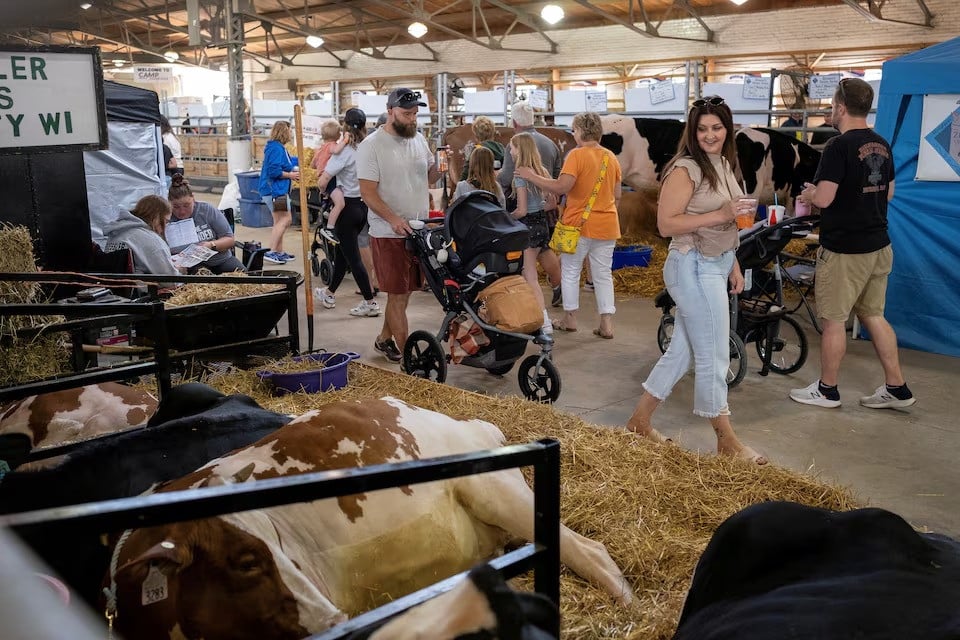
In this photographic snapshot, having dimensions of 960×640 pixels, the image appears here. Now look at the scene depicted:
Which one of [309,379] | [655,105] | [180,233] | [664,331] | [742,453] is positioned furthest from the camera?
[655,105]

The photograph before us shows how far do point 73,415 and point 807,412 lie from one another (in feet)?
13.4

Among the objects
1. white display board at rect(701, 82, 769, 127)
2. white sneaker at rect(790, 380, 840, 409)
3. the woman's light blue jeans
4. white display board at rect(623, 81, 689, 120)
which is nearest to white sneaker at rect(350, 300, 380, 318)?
white sneaker at rect(790, 380, 840, 409)

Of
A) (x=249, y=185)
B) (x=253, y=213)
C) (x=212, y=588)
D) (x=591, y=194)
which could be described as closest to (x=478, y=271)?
(x=591, y=194)

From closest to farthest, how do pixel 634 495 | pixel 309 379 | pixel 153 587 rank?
pixel 153 587 < pixel 634 495 < pixel 309 379

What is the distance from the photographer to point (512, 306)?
5254 mm

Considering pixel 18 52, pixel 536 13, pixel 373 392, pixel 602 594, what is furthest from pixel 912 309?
pixel 536 13

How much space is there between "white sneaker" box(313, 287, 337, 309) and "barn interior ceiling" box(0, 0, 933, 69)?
7217 mm

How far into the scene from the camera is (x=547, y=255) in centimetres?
753

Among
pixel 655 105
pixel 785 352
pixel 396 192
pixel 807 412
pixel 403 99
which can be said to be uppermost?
pixel 655 105

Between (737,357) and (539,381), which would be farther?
(737,357)

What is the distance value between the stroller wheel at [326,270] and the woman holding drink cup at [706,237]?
5.21 m

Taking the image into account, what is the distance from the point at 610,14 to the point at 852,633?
1933 centimetres

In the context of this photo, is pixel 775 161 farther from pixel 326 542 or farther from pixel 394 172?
pixel 326 542

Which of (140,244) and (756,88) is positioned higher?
(756,88)
